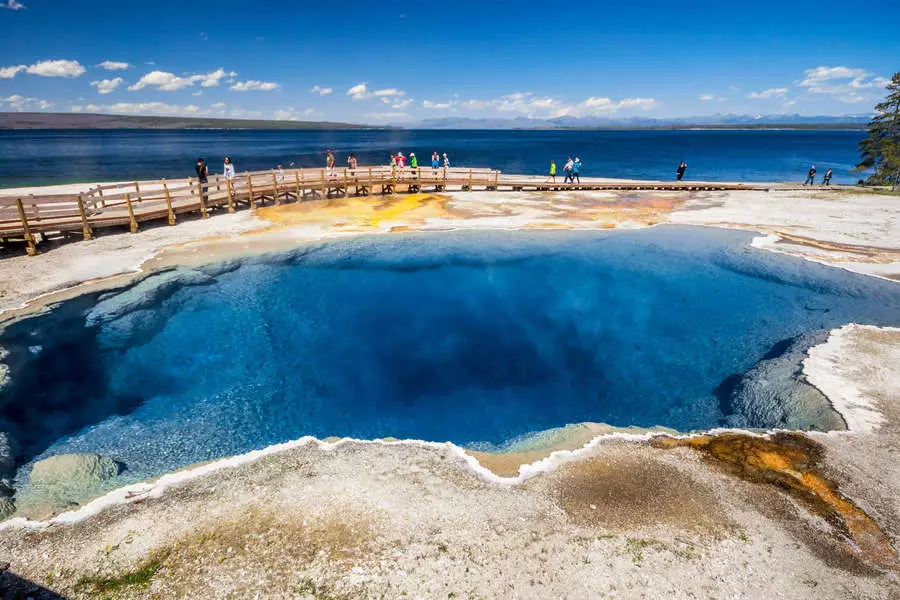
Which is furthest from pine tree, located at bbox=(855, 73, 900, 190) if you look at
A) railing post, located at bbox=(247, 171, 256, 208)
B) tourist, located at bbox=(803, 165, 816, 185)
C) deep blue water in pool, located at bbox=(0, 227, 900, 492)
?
railing post, located at bbox=(247, 171, 256, 208)

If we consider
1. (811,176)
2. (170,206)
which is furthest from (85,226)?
(811,176)

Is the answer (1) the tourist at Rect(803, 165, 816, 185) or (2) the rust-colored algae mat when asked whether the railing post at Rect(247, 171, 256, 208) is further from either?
(1) the tourist at Rect(803, 165, 816, 185)

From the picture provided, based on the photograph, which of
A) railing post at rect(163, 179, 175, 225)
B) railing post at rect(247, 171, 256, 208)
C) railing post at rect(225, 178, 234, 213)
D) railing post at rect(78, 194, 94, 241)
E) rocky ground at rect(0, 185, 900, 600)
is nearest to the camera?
rocky ground at rect(0, 185, 900, 600)

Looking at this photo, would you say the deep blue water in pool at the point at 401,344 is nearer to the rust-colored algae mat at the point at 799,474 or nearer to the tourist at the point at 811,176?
the rust-colored algae mat at the point at 799,474

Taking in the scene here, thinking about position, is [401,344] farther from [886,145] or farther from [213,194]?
[886,145]

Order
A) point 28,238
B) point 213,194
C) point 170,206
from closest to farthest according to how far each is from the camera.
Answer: point 28,238 < point 170,206 < point 213,194

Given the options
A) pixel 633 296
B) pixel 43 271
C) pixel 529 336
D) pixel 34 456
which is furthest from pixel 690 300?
pixel 43 271

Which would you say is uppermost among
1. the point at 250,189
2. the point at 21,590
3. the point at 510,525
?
the point at 250,189

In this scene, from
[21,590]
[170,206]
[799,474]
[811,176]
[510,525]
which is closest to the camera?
[21,590]
